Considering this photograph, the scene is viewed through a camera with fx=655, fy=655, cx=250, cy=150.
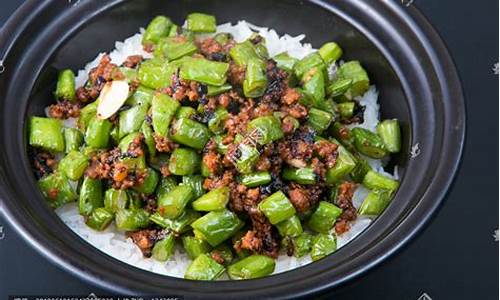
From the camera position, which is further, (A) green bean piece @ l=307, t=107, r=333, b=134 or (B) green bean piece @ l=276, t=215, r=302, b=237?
(A) green bean piece @ l=307, t=107, r=333, b=134

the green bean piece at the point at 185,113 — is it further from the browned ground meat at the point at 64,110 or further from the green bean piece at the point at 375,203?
the green bean piece at the point at 375,203

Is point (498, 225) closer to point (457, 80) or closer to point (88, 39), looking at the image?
point (457, 80)

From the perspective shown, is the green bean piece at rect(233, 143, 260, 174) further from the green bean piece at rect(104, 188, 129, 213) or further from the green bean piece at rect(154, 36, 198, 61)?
the green bean piece at rect(154, 36, 198, 61)

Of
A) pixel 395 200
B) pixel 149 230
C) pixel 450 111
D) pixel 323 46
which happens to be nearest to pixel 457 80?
pixel 450 111

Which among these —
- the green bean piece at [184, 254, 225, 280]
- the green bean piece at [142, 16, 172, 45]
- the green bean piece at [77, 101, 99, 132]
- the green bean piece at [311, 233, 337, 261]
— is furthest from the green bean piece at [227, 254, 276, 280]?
the green bean piece at [142, 16, 172, 45]

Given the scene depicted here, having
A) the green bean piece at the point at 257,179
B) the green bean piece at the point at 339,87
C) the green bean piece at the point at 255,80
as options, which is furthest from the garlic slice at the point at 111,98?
the green bean piece at the point at 339,87

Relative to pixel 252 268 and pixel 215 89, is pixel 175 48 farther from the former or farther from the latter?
pixel 252 268

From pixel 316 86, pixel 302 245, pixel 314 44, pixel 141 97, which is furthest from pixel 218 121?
pixel 314 44
